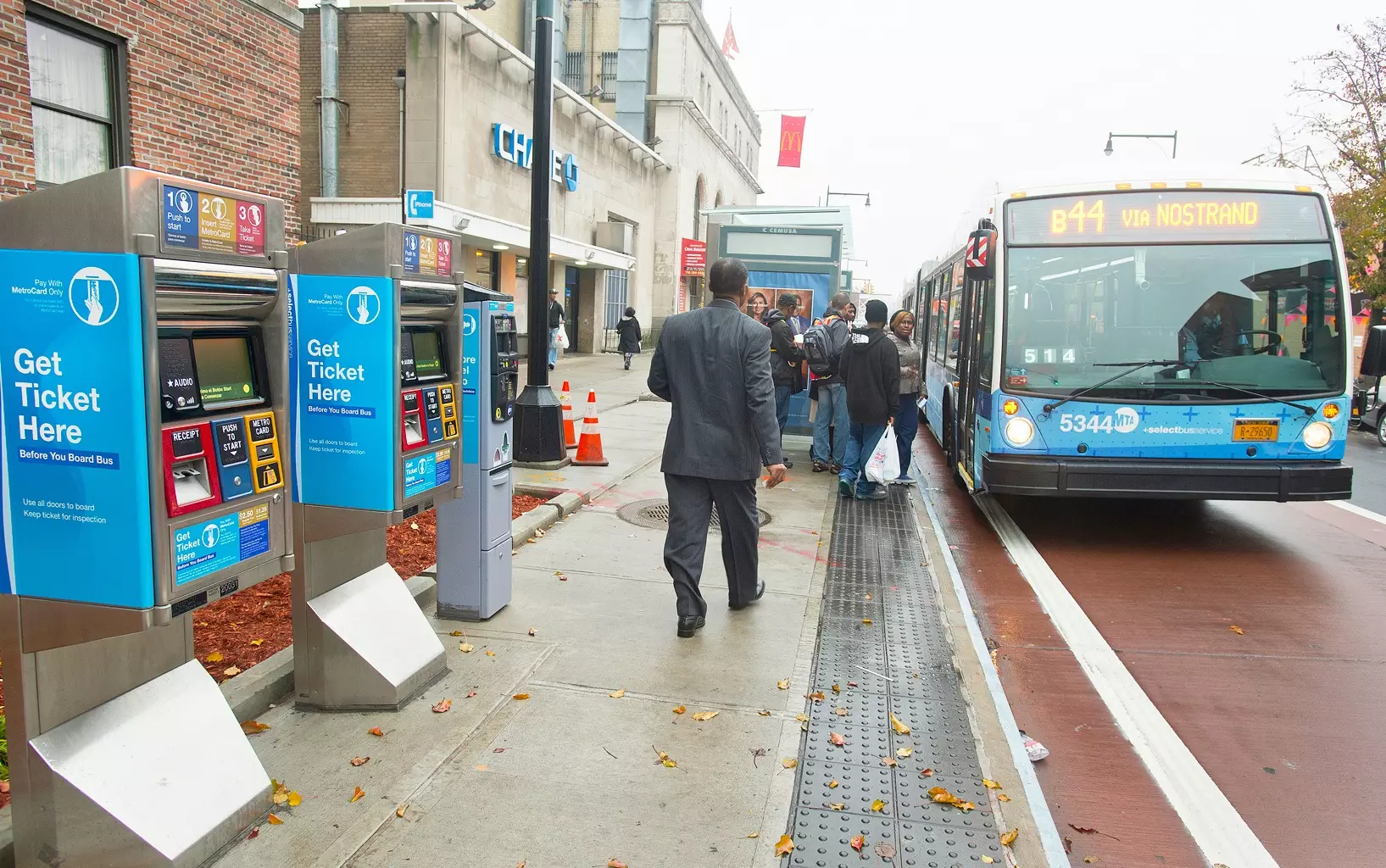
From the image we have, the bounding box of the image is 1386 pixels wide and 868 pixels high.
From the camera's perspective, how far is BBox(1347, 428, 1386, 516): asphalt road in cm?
1124

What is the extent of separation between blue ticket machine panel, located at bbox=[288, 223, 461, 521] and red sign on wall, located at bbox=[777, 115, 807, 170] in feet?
138

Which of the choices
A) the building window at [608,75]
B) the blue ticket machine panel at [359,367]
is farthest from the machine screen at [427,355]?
the building window at [608,75]

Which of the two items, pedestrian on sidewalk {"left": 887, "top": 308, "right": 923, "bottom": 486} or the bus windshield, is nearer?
the bus windshield

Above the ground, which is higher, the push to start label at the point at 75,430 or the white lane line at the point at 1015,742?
the push to start label at the point at 75,430

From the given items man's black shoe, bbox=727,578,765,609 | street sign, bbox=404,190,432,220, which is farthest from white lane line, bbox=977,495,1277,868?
street sign, bbox=404,190,432,220

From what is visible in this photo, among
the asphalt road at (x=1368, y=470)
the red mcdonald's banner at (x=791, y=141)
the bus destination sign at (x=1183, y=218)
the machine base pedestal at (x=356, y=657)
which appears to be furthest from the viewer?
the red mcdonald's banner at (x=791, y=141)

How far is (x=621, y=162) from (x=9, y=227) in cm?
3041

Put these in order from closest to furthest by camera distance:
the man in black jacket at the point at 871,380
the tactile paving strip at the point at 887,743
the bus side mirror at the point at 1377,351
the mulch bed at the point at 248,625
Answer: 1. the tactile paving strip at the point at 887,743
2. the mulch bed at the point at 248,625
3. the bus side mirror at the point at 1377,351
4. the man in black jacket at the point at 871,380

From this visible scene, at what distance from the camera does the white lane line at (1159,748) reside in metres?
3.68

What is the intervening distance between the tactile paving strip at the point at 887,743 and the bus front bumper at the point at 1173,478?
1562mm

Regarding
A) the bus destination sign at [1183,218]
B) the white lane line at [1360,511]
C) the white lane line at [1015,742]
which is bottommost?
the white lane line at [1015,742]

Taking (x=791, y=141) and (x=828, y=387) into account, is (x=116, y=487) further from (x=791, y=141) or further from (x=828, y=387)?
(x=791, y=141)

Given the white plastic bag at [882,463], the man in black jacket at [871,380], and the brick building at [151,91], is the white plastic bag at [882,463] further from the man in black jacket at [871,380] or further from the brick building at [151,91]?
the brick building at [151,91]

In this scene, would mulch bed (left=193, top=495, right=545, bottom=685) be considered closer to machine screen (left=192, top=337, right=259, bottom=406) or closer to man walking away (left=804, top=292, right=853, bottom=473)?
machine screen (left=192, top=337, right=259, bottom=406)
